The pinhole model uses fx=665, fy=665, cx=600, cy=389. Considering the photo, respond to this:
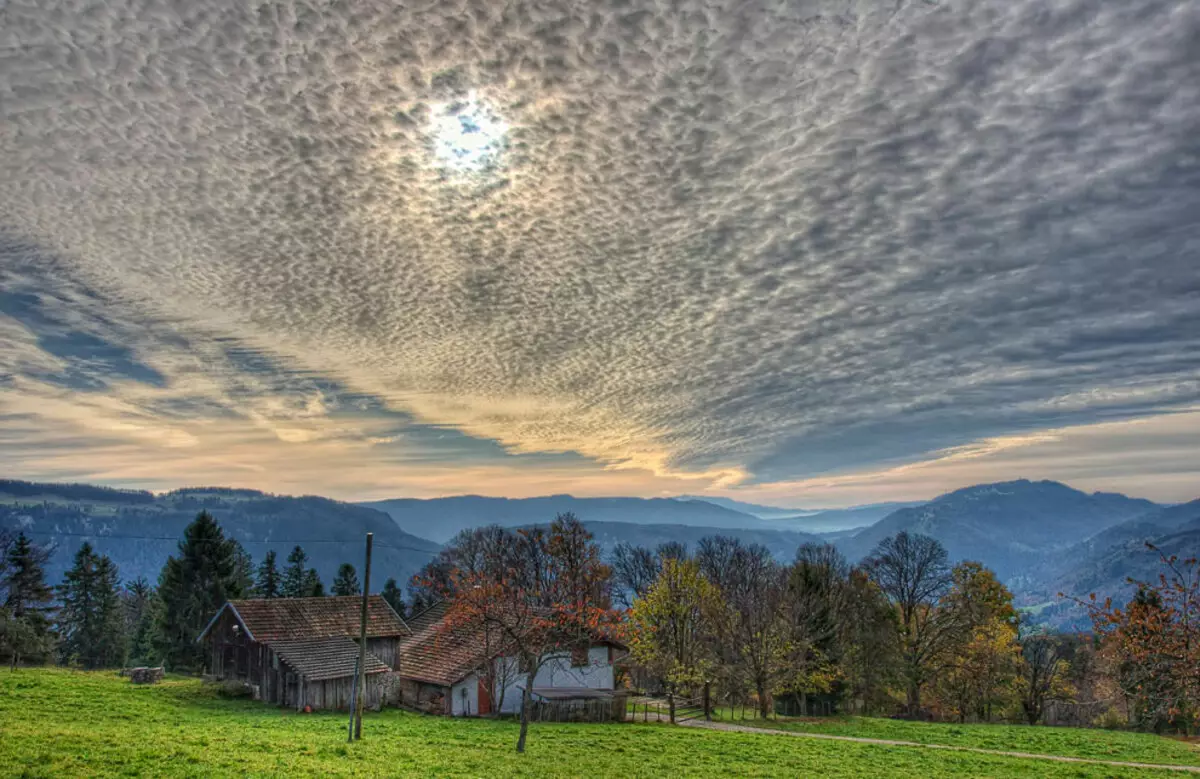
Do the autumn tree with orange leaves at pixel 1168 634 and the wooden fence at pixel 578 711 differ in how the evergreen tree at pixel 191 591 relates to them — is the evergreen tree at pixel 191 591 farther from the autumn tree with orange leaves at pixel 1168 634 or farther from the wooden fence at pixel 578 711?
the autumn tree with orange leaves at pixel 1168 634

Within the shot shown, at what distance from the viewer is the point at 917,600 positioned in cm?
6425

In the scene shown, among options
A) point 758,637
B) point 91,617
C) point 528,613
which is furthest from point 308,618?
point 91,617

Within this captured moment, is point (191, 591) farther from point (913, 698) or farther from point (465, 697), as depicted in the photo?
point (913, 698)

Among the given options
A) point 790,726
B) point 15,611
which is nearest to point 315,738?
point 790,726

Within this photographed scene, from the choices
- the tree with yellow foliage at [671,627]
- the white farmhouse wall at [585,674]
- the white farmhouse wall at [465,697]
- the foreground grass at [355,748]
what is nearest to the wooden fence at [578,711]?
the foreground grass at [355,748]

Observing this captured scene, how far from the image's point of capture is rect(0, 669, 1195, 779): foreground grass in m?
20.3

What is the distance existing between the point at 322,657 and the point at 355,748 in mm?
25741

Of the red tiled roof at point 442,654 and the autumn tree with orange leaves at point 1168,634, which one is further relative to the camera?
the red tiled roof at point 442,654

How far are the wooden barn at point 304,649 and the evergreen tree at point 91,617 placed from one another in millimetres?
35786

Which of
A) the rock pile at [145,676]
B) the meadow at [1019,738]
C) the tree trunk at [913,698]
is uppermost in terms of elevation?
the rock pile at [145,676]

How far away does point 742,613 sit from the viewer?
54.5m

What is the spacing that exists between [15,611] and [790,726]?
67.7 m

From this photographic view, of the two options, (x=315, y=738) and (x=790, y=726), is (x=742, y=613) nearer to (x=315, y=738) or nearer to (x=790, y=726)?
(x=790, y=726)

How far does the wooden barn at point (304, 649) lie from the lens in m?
45.9
